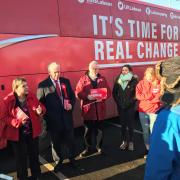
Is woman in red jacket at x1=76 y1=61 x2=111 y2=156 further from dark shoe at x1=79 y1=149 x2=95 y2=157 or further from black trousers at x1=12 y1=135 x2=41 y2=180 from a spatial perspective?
black trousers at x1=12 y1=135 x2=41 y2=180

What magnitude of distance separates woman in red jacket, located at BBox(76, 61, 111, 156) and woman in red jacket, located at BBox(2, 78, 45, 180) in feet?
4.72

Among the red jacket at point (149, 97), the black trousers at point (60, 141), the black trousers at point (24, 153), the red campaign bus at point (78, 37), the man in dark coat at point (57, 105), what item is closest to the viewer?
the black trousers at point (24, 153)

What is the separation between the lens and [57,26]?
7.03 meters

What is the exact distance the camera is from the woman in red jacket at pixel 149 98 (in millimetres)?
5957

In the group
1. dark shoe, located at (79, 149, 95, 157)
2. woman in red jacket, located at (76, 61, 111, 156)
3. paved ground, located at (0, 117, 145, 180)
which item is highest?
woman in red jacket, located at (76, 61, 111, 156)

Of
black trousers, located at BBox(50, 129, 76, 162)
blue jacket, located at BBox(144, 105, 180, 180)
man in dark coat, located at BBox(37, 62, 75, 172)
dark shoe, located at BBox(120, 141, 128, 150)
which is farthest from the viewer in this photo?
dark shoe, located at BBox(120, 141, 128, 150)

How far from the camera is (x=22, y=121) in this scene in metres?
4.47

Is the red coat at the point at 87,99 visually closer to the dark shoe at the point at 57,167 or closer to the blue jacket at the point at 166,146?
the dark shoe at the point at 57,167

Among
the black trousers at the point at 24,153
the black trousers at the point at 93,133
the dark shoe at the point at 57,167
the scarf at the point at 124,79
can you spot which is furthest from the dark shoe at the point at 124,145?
the black trousers at the point at 24,153

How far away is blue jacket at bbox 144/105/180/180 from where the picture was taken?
5.83 feet

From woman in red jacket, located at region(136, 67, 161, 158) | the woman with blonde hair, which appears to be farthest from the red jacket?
the woman with blonde hair

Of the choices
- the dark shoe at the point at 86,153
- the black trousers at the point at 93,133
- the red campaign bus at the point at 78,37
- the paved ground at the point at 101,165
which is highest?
the red campaign bus at the point at 78,37

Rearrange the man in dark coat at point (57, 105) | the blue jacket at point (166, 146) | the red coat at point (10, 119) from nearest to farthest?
the blue jacket at point (166, 146) → the red coat at point (10, 119) → the man in dark coat at point (57, 105)

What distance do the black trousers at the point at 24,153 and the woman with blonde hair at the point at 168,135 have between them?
301cm
